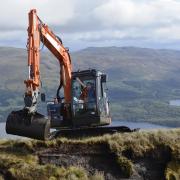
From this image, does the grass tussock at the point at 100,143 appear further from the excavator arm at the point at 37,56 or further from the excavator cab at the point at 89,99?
the excavator cab at the point at 89,99

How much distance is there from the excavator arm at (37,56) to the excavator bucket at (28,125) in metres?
0.36

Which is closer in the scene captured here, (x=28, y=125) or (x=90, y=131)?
(x=28, y=125)

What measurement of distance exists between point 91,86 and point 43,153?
7083mm

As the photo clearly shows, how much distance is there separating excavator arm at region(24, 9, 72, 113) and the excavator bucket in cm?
36

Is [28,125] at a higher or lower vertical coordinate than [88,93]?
lower

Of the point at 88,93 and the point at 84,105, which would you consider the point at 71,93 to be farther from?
the point at 84,105

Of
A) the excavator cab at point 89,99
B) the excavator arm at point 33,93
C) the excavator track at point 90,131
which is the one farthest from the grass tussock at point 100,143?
the excavator cab at point 89,99

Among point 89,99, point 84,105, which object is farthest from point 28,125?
point 89,99

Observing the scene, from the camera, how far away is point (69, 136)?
2681 centimetres

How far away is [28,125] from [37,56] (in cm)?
343

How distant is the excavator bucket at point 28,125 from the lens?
76.4 feet

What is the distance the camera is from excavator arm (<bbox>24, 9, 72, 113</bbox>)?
23.8m

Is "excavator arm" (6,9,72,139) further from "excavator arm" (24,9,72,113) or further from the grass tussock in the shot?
the grass tussock

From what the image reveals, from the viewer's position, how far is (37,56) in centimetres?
2517
